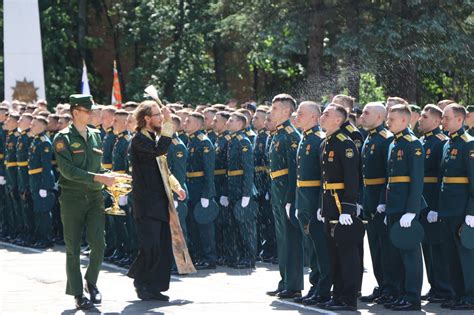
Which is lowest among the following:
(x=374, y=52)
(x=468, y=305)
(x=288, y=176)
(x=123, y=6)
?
(x=468, y=305)

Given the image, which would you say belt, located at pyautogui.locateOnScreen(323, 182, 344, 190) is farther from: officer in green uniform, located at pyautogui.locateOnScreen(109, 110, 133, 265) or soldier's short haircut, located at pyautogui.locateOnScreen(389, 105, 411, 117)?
officer in green uniform, located at pyautogui.locateOnScreen(109, 110, 133, 265)

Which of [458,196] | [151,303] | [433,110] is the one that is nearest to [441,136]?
[433,110]

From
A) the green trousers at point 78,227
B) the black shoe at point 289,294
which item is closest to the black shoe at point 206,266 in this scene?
the black shoe at point 289,294

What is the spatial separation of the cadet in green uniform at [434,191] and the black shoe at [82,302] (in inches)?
140

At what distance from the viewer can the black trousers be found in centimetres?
1113

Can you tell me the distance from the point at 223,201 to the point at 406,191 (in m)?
4.48

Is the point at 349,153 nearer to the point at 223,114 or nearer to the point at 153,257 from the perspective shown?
the point at 153,257

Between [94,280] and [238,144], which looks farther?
[238,144]

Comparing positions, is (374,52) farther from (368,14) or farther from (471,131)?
(471,131)

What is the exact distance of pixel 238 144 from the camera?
46.2 feet

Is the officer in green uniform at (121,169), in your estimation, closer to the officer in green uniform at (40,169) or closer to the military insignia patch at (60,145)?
the officer in green uniform at (40,169)

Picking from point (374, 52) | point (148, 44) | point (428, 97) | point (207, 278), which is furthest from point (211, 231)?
point (148, 44)

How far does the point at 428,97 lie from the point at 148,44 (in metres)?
12.2

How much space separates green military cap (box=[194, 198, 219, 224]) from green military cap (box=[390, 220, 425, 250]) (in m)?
4.13
